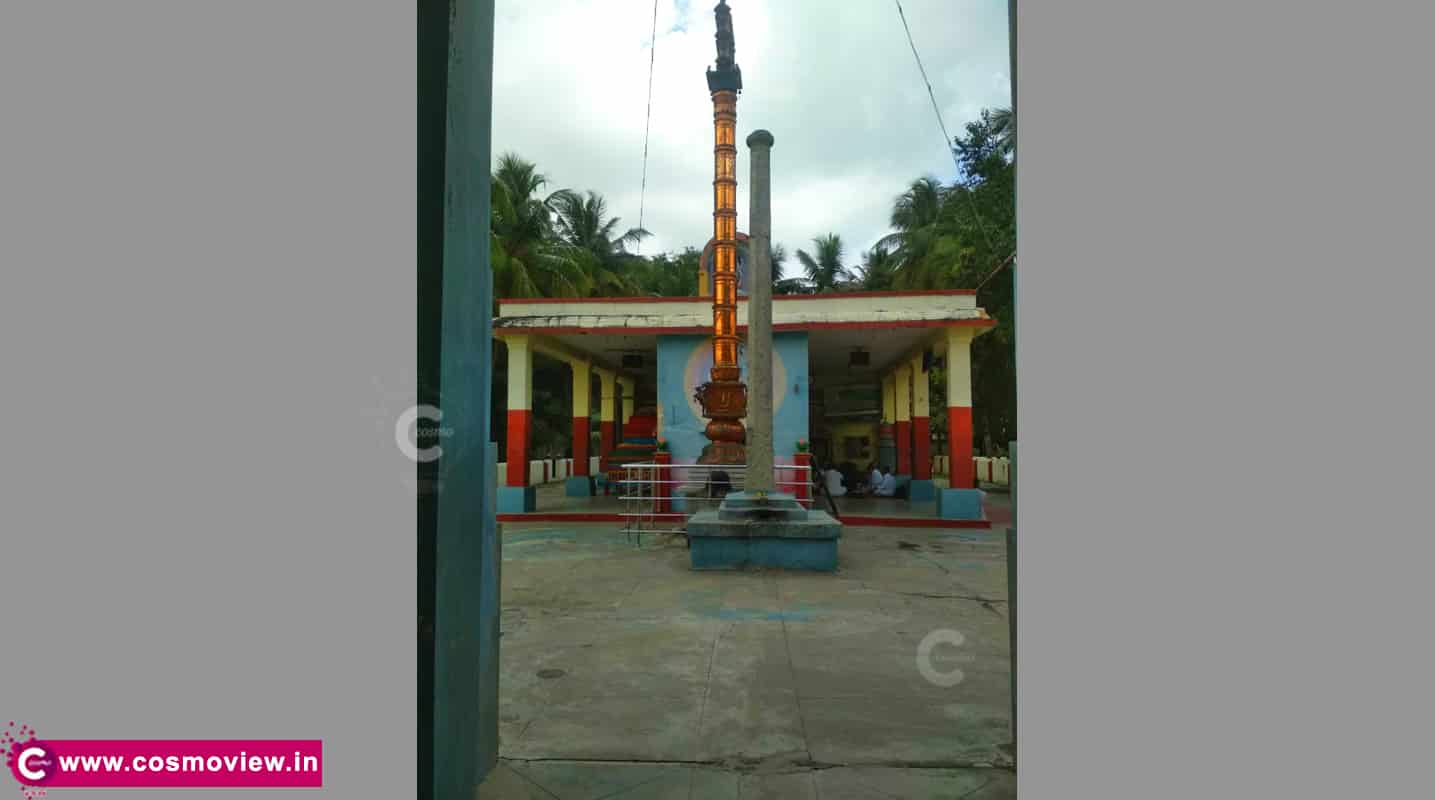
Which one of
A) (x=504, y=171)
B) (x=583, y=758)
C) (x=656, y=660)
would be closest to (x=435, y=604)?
(x=583, y=758)

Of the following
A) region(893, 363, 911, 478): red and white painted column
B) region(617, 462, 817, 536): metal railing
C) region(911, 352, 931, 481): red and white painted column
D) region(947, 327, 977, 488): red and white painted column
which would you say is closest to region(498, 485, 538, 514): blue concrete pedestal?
region(617, 462, 817, 536): metal railing

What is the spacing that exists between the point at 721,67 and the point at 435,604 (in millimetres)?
9664

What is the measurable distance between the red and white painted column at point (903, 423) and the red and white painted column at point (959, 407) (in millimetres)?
3981

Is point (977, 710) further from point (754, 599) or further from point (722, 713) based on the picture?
point (754, 599)

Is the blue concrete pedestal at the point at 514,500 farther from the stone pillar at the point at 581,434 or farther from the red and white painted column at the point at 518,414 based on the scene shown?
the stone pillar at the point at 581,434

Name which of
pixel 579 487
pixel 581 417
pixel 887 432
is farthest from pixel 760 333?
pixel 887 432

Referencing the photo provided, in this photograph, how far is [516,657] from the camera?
4672 mm

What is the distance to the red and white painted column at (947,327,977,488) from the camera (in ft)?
40.1

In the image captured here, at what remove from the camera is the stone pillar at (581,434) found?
1603 centimetres

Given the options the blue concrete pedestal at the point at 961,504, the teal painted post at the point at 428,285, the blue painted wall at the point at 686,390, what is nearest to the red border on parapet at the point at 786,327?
the blue painted wall at the point at 686,390

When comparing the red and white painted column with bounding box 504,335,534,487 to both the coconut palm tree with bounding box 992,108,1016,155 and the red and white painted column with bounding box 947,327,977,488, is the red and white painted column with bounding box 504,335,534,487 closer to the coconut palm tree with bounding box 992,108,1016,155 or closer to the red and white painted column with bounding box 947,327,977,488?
the red and white painted column with bounding box 947,327,977,488

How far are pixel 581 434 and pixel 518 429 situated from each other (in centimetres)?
303

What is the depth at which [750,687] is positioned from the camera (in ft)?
13.2
